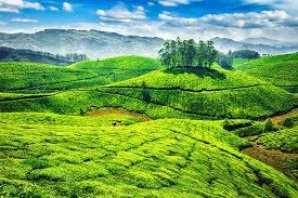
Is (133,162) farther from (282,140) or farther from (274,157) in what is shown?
(282,140)

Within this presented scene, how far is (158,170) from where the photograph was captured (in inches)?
3538

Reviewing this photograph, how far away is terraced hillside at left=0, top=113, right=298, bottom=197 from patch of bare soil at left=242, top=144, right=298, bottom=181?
1118 cm

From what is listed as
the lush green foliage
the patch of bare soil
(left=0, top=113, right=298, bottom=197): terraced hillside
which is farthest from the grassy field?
the patch of bare soil

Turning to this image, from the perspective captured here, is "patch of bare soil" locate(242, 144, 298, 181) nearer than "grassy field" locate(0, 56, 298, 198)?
No

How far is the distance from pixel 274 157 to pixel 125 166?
8708 cm

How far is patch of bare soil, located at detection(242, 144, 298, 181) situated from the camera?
14112 cm

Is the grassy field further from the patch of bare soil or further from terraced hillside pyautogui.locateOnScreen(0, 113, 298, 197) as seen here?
the patch of bare soil

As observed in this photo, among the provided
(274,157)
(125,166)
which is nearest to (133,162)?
(125,166)

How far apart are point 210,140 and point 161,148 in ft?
138

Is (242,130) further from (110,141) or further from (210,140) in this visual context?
(110,141)

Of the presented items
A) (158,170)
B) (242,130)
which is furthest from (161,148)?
(242,130)

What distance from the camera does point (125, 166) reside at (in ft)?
280

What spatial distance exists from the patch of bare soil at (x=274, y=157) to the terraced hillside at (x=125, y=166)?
36.7 ft

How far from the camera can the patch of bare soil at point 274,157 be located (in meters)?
141
